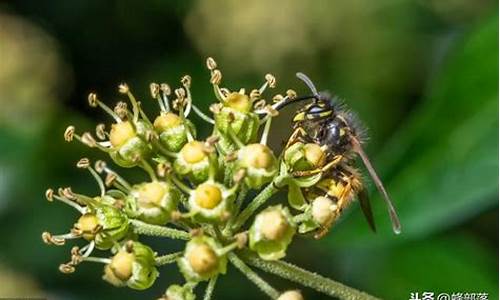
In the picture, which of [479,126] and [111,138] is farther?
[479,126]

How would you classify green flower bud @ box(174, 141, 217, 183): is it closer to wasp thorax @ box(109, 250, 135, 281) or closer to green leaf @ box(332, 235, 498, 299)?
wasp thorax @ box(109, 250, 135, 281)

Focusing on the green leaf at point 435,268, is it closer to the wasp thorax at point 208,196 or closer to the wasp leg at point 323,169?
the wasp leg at point 323,169

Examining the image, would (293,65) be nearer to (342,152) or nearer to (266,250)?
(342,152)

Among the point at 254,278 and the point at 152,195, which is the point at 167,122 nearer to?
the point at 152,195

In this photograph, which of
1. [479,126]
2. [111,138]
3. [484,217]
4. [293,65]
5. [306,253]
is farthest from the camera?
[293,65]

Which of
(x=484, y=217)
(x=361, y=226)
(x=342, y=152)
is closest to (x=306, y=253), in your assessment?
(x=484, y=217)

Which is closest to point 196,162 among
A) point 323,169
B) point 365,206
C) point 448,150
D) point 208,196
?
point 208,196
